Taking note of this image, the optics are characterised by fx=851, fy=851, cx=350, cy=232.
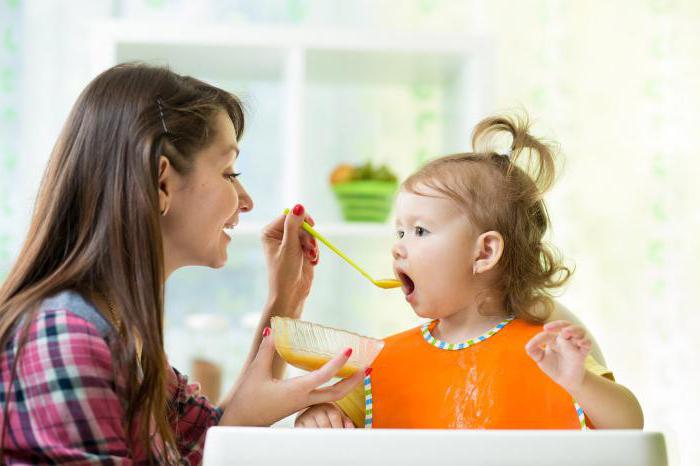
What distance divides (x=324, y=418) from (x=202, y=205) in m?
0.34

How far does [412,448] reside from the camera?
0.75 m

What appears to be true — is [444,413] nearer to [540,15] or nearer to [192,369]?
[192,369]

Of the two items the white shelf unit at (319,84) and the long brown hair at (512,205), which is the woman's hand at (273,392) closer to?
the long brown hair at (512,205)

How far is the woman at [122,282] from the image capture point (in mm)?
922

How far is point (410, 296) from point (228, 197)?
0.99ft

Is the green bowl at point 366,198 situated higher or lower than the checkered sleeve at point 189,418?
higher

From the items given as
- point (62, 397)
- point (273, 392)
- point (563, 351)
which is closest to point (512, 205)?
point (563, 351)

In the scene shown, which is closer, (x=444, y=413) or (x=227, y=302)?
(x=444, y=413)

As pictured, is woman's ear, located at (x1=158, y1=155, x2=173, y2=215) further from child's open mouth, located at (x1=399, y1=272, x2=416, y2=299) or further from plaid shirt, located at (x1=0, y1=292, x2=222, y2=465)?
child's open mouth, located at (x1=399, y1=272, x2=416, y2=299)

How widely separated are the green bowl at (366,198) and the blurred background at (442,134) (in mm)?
51

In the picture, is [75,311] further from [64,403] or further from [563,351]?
[563,351]

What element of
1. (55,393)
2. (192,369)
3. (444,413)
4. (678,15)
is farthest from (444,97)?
(55,393)

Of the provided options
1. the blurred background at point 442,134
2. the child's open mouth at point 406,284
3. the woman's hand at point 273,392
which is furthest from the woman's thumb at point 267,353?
the blurred background at point 442,134

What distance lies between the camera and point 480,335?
1218mm
